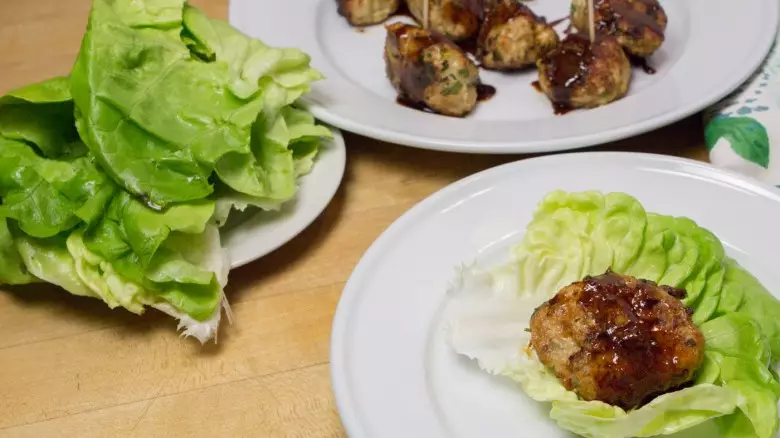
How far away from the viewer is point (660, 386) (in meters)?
1.56

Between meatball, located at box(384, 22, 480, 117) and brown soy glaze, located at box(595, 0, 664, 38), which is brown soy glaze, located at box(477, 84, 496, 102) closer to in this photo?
meatball, located at box(384, 22, 480, 117)

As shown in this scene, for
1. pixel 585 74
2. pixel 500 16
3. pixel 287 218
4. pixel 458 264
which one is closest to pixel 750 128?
pixel 585 74

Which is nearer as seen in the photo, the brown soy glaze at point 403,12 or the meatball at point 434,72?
the meatball at point 434,72

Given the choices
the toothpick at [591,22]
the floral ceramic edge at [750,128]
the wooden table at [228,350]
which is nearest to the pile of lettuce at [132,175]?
the wooden table at [228,350]

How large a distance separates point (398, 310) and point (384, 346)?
11 cm

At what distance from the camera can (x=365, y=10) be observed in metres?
3.03

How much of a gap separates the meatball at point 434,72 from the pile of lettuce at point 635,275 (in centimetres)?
74

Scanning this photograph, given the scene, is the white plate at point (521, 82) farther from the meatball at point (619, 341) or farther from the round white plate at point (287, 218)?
the meatball at point (619, 341)

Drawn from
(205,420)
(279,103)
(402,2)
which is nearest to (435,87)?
(279,103)

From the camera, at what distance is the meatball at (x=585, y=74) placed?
2.52 meters

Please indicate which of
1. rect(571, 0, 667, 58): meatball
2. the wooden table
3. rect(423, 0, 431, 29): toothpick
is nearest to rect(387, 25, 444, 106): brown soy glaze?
rect(423, 0, 431, 29): toothpick

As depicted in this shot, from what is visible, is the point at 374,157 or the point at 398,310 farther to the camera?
the point at 374,157

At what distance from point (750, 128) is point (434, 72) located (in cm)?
96

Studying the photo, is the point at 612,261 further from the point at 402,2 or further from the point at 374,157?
the point at 402,2
